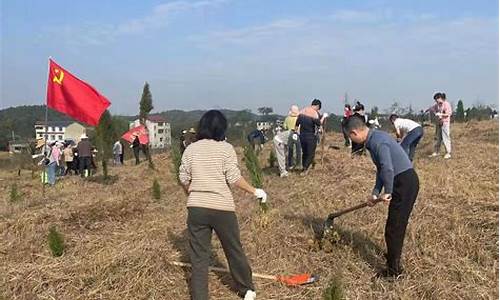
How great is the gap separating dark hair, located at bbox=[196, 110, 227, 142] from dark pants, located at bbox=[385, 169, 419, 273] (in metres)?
1.58

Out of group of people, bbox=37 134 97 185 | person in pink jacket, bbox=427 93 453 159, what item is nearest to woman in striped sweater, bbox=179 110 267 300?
person in pink jacket, bbox=427 93 453 159

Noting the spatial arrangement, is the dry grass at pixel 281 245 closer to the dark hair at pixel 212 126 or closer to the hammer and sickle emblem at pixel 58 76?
the dark hair at pixel 212 126

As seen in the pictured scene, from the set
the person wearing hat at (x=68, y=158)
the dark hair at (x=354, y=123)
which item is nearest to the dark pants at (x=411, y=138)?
the dark hair at (x=354, y=123)

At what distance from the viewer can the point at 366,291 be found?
14.5 feet

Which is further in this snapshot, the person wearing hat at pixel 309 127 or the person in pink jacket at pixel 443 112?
the person in pink jacket at pixel 443 112

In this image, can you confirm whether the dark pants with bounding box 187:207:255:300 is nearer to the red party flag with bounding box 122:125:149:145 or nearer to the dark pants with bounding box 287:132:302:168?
the dark pants with bounding box 287:132:302:168

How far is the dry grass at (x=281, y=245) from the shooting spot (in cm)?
450

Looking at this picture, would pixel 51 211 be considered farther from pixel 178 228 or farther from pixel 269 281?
pixel 269 281

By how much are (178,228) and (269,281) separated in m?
2.13

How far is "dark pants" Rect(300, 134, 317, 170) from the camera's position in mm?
9617

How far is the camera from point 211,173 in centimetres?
409

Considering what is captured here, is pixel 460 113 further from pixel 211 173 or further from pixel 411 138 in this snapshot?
pixel 211 173

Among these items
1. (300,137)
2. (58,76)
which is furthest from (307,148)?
(58,76)

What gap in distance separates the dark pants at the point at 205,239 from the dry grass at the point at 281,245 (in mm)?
394
